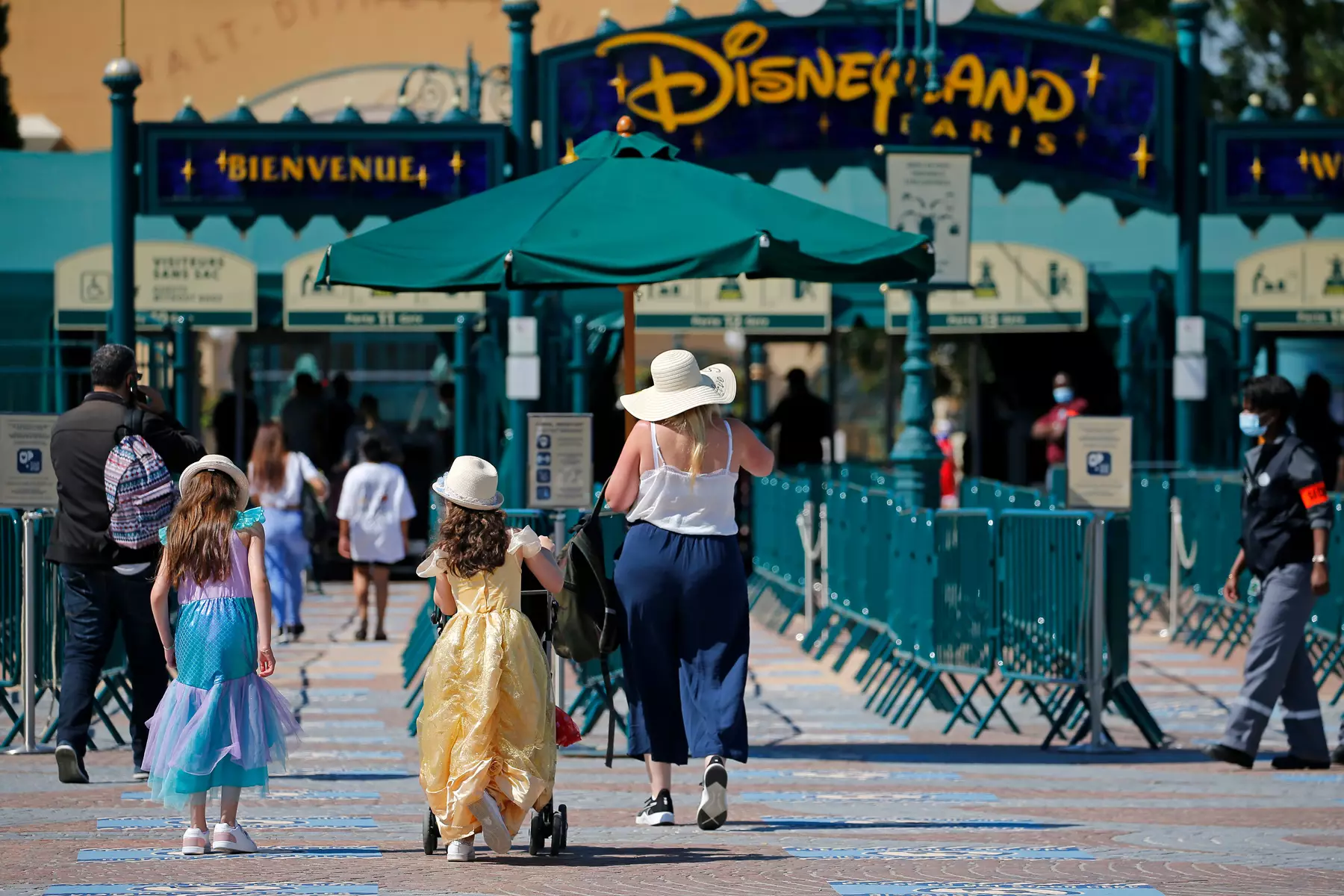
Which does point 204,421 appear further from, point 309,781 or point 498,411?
point 309,781

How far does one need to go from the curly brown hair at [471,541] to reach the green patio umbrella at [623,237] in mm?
2369

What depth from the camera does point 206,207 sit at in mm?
15688

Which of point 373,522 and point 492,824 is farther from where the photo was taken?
point 373,522

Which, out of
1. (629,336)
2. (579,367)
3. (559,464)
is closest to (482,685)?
(629,336)

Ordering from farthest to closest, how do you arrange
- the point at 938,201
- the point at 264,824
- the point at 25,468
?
the point at 938,201, the point at 25,468, the point at 264,824

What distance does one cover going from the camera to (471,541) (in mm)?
7551

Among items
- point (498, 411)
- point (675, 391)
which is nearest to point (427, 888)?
point (675, 391)

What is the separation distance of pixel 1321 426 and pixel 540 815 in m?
15.3

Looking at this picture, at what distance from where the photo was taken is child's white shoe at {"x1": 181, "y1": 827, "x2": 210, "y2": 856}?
759 cm

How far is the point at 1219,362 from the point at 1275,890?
17070 millimetres

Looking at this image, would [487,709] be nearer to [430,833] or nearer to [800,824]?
[430,833]

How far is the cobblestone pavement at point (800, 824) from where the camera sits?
23.4 ft

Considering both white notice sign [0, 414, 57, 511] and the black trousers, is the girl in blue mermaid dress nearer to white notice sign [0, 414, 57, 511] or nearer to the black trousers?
the black trousers

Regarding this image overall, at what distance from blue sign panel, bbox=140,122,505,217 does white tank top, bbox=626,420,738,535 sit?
25.2 feet
